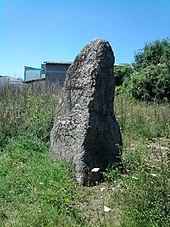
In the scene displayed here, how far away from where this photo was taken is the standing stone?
12.7 ft

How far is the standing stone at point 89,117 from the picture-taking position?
152 inches

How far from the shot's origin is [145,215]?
2.36 m

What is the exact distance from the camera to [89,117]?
3.95 m

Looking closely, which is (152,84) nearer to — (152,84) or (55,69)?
(152,84)

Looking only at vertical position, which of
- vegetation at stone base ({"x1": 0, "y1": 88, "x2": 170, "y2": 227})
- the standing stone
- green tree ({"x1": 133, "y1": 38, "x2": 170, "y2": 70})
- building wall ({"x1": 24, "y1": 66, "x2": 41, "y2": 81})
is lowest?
vegetation at stone base ({"x1": 0, "y1": 88, "x2": 170, "y2": 227})

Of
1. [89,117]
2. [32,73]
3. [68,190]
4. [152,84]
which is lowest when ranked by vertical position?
[68,190]

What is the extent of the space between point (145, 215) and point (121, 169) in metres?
1.52

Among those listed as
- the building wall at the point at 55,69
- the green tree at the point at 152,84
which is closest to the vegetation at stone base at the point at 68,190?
the green tree at the point at 152,84

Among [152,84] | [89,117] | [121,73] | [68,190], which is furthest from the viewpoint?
[121,73]

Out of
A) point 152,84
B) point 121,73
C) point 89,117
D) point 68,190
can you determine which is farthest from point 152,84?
point 68,190

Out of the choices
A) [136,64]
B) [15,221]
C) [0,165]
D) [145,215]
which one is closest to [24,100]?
[0,165]

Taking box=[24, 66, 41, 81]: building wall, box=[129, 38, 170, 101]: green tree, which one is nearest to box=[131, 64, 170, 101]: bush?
box=[129, 38, 170, 101]: green tree

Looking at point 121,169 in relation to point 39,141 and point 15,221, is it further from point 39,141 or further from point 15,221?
point 39,141

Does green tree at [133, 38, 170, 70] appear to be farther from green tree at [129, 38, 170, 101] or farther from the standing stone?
the standing stone
